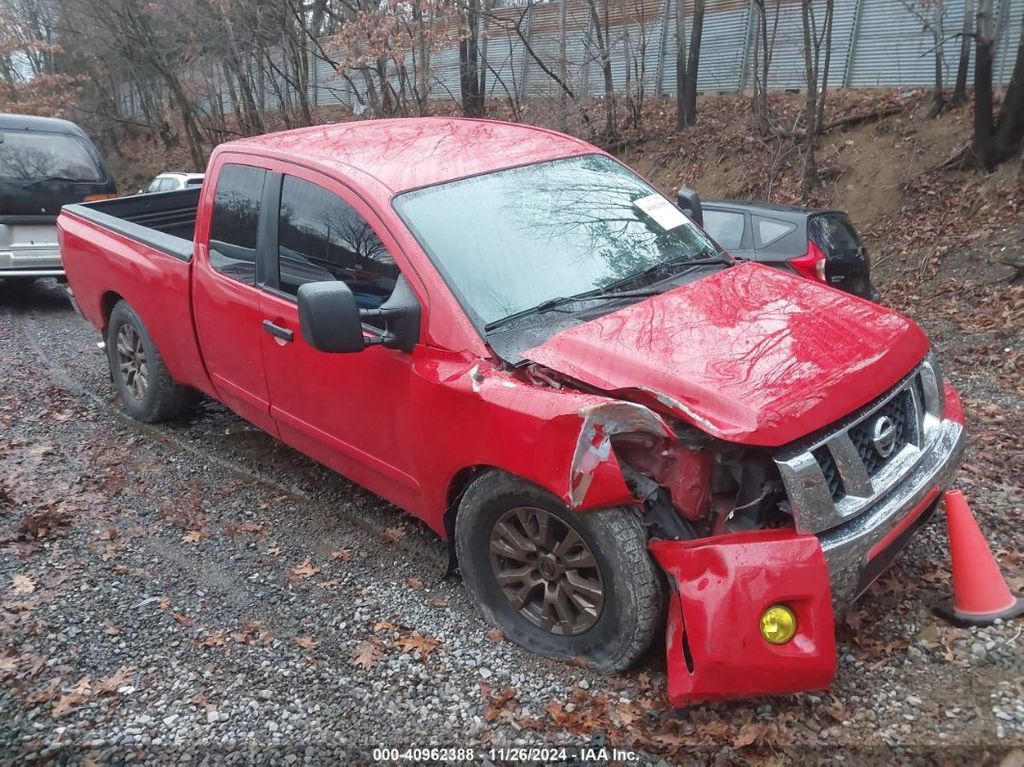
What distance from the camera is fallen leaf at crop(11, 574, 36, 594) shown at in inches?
156

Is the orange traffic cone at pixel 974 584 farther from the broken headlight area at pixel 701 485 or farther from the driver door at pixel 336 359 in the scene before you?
the driver door at pixel 336 359

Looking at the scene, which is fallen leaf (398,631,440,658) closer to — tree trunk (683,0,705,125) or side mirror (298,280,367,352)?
side mirror (298,280,367,352)

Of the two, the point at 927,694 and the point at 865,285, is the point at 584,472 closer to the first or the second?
the point at 927,694

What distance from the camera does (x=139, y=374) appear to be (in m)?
6.01

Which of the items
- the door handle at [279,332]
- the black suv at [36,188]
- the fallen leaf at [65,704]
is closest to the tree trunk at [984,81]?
the door handle at [279,332]

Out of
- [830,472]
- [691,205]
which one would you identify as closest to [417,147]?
[691,205]

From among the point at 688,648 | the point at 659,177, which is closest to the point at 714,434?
the point at 688,648

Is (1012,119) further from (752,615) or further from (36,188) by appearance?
(36,188)

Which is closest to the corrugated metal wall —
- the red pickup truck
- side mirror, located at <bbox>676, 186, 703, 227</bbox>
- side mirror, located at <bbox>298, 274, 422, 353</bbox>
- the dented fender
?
side mirror, located at <bbox>676, 186, 703, 227</bbox>

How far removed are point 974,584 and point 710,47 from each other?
16162mm

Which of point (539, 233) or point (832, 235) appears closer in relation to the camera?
point (539, 233)

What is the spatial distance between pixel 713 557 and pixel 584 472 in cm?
52

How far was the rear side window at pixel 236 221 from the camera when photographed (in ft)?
14.7

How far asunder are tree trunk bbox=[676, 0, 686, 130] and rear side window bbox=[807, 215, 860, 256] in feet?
28.2
